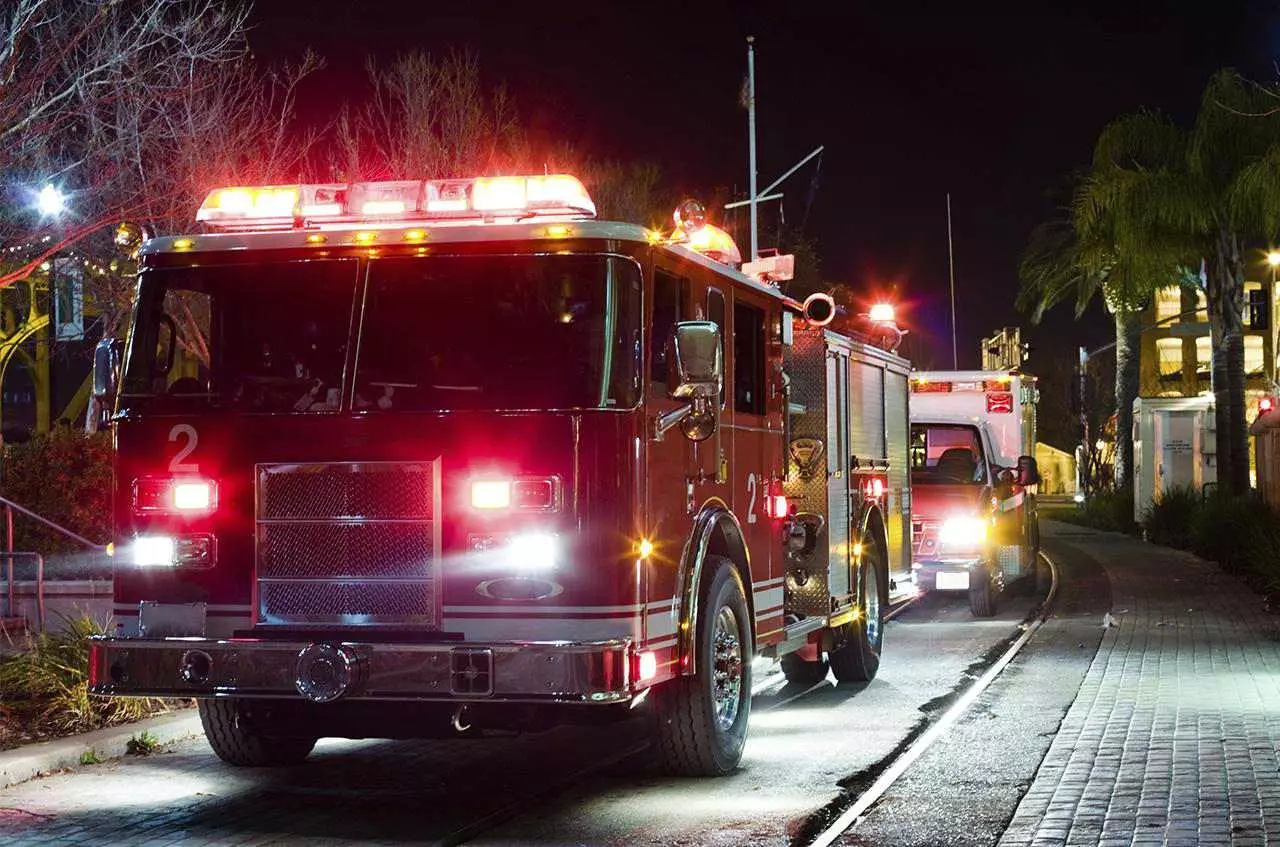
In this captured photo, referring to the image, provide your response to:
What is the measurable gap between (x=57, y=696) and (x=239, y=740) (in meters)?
1.99

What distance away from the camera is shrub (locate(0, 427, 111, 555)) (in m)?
20.5

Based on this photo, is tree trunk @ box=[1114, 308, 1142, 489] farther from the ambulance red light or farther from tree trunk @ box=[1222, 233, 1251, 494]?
the ambulance red light

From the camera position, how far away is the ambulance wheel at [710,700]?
9102mm

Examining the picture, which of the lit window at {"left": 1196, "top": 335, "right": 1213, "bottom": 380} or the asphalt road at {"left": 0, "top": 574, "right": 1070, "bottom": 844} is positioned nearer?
the asphalt road at {"left": 0, "top": 574, "right": 1070, "bottom": 844}

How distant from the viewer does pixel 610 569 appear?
8094 mm

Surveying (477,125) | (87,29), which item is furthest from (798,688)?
(477,125)

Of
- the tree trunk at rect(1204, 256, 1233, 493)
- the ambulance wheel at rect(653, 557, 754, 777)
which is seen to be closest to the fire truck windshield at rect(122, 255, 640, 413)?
the ambulance wheel at rect(653, 557, 754, 777)

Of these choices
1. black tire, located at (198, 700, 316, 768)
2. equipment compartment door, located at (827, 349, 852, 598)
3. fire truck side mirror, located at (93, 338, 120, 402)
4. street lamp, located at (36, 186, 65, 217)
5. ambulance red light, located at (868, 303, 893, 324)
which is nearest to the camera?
fire truck side mirror, located at (93, 338, 120, 402)

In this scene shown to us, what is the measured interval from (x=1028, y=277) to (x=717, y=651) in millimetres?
35316

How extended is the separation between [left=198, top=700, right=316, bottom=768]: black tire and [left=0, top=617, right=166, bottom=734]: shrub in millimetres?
950

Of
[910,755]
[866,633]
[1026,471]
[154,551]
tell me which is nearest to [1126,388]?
[1026,471]

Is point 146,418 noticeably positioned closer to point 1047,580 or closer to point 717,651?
point 717,651

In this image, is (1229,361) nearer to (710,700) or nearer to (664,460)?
(710,700)

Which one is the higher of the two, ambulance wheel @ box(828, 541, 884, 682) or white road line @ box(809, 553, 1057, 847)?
ambulance wheel @ box(828, 541, 884, 682)
